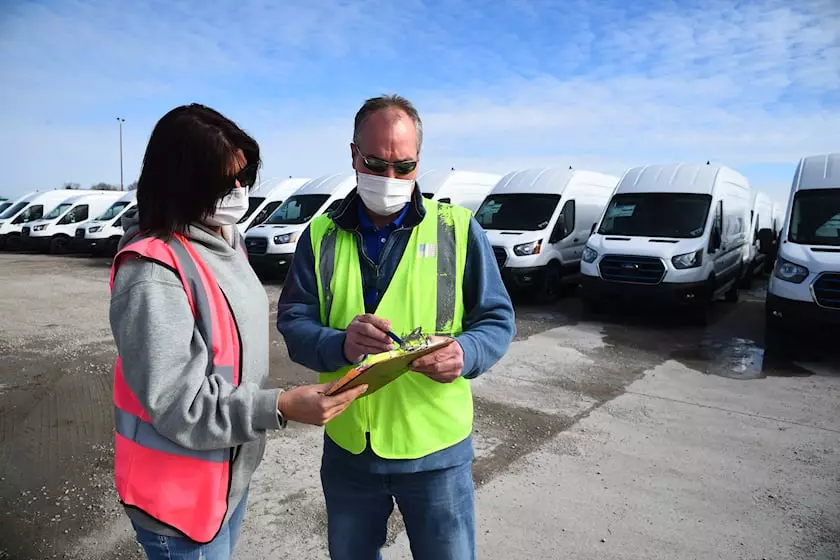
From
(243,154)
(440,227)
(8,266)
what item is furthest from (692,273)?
(8,266)

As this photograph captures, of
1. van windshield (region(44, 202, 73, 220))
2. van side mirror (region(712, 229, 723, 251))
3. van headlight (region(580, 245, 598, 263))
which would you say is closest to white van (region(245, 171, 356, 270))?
van headlight (region(580, 245, 598, 263))

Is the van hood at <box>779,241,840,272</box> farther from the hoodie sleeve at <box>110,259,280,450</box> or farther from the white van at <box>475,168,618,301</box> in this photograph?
the hoodie sleeve at <box>110,259,280,450</box>

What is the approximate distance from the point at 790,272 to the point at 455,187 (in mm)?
8730

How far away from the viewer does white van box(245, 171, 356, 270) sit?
532 inches

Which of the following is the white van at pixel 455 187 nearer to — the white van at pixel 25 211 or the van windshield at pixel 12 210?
the white van at pixel 25 211

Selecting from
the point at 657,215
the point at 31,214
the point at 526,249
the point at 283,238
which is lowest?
the point at 31,214

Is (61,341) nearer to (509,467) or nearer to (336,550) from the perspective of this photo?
(509,467)

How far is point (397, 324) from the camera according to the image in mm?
1887

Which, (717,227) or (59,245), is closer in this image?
(717,227)

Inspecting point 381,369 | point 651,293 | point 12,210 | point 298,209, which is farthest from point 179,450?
point 12,210

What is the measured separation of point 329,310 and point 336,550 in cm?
80

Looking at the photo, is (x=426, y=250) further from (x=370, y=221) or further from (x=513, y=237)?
(x=513, y=237)

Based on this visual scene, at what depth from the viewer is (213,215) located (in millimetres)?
1615

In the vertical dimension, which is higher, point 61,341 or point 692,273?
point 692,273
